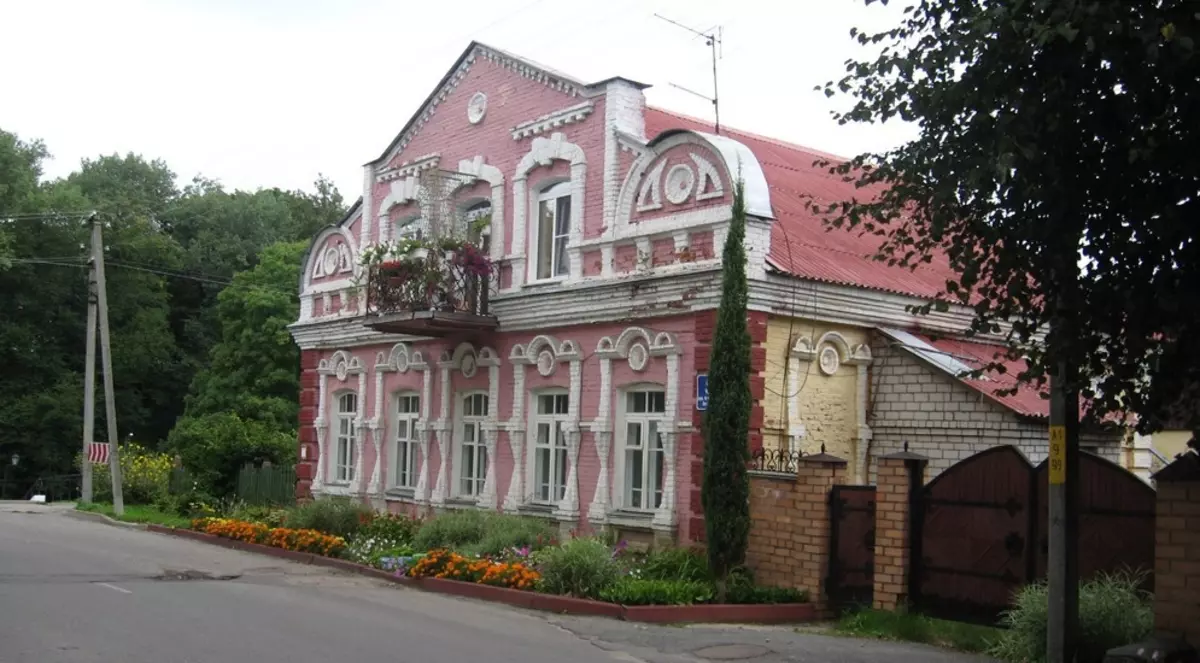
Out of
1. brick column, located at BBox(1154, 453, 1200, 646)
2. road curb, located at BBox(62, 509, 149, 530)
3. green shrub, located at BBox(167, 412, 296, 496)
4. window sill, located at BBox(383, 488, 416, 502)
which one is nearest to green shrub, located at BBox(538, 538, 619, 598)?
brick column, located at BBox(1154, 453, 1200, 646)

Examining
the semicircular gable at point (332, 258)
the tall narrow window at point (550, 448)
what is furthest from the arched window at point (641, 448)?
the semicircular gable at point (332, 258)

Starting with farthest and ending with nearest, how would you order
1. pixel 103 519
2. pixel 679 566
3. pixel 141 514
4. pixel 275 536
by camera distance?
pixel 103 519 → pixel 141 514 → pixel 275 536 → pixel 679 566

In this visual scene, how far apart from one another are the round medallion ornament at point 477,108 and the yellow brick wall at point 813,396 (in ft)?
23.8

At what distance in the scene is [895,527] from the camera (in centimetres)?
1345

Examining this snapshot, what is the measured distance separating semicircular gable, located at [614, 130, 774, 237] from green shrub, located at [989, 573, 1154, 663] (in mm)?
6327

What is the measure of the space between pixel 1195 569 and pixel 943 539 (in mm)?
3389

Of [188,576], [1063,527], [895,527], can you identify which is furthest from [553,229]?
[1063,527]

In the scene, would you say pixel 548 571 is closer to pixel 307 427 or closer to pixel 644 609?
pixel 644 609

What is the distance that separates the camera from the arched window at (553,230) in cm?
1956

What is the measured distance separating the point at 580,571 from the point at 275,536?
8.16m

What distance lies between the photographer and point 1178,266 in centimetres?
873

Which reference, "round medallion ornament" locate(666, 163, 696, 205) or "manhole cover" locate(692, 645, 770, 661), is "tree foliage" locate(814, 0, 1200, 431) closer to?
"manhole cover" locate(692, 645, 770, 661)

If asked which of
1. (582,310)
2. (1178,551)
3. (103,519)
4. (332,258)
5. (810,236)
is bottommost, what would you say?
(103,519)

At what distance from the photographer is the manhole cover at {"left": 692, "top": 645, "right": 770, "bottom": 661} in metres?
11.7
